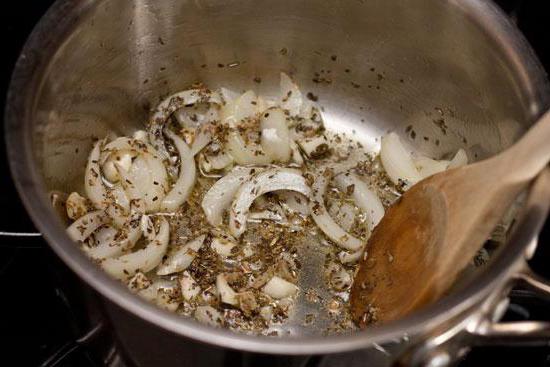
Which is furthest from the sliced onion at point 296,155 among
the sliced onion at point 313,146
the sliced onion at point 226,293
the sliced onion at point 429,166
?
the sliced onion at point 226,293

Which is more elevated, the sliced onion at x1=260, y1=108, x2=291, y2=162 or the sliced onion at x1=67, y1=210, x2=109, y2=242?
the sliced onion at x1=260, y1=108, x2=291, y2=162

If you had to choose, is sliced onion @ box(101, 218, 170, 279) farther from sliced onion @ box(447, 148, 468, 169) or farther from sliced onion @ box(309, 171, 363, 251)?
sliced onion @ box(447, 148, 468, 169)

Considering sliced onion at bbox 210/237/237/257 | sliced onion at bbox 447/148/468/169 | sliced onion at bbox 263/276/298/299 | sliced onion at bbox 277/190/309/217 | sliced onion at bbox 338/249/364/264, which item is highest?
sliced onion at bbox 447/148/468/169

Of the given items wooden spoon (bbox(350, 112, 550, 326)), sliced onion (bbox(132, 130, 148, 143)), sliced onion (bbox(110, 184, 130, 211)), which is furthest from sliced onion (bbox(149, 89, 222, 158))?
wooden spoon (bbox(350, 112, 550, 326))

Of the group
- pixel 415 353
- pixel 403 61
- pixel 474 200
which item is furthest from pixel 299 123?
pixel 415 353

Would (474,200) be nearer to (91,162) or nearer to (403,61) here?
(403,61)

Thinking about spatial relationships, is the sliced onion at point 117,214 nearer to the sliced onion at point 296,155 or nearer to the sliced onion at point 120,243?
the sliced onion at point 120,243
